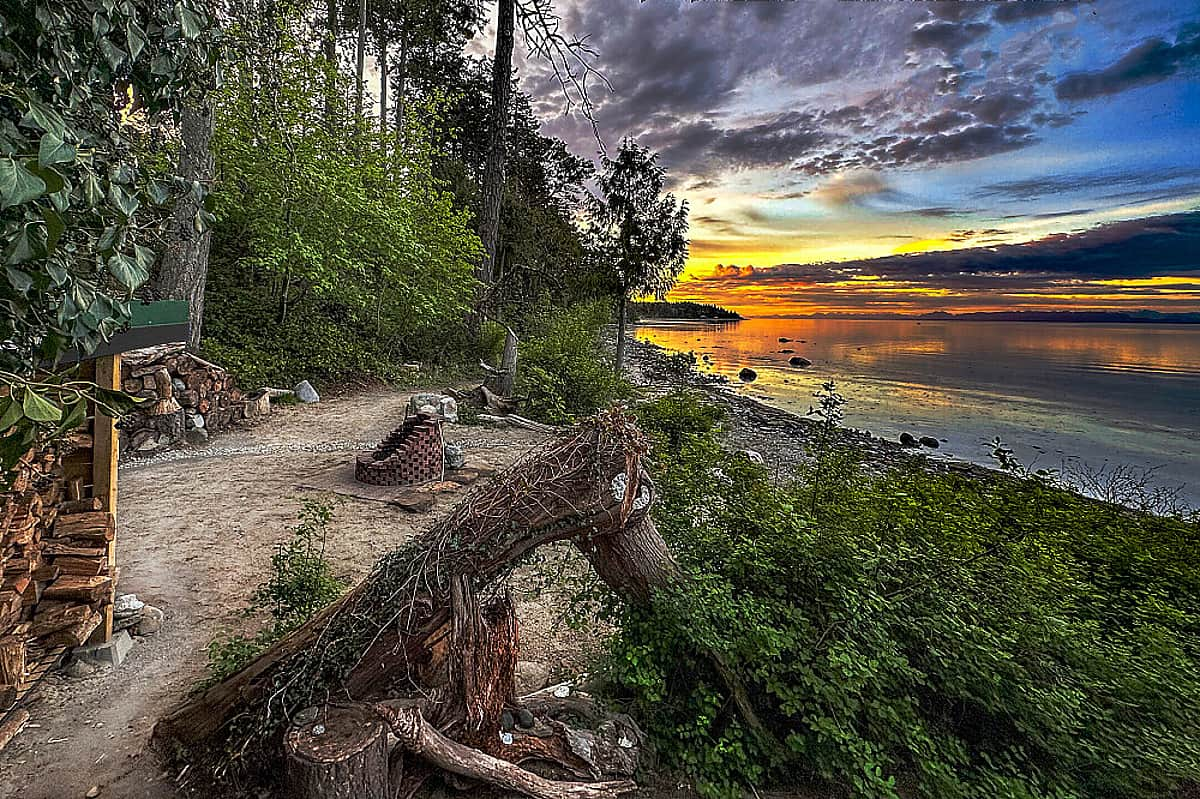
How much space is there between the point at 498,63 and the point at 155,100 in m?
14.5

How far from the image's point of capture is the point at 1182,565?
407cm

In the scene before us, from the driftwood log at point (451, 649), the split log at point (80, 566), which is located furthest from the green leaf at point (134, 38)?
the split log at point (80, 566)

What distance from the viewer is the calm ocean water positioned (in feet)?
42.2

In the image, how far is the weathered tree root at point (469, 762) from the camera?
238cm

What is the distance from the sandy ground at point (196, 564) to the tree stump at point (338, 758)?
985 millimetres

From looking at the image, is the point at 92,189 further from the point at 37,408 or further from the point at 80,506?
the point at 80,506

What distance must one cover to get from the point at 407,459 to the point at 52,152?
271 inches

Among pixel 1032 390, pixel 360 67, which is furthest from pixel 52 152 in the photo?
pixel 1032 390

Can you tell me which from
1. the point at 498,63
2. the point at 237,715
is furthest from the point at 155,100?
the point at 498,63

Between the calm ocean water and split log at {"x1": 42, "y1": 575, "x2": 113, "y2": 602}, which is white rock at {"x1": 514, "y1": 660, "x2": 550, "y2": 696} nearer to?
split log at {"x1": 42, "y1": 575, "x2": 113, "y2": 602}

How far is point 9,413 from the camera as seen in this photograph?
0.92 m

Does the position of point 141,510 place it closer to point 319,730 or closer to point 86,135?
point 319,730

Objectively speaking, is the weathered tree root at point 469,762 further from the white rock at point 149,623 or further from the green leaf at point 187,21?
the white rock at point 149,623

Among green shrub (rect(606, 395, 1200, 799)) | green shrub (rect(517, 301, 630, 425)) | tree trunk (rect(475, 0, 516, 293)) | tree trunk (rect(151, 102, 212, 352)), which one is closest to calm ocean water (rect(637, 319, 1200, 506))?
green shrub (rect(517, 301, 630, 425))
